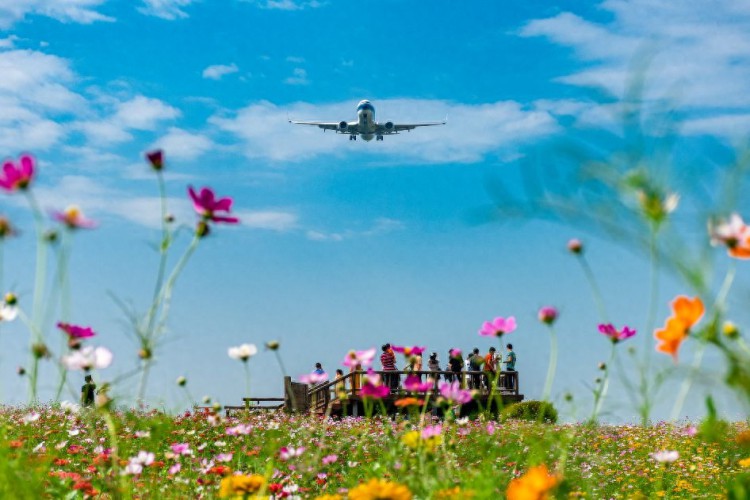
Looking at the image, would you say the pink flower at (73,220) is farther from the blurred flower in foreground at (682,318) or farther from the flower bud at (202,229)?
the blurred flower in foreground at (682,318)

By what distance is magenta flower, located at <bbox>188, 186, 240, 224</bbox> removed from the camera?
2.28 metres

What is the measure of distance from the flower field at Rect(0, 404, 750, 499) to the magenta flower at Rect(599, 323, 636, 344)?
0.34m

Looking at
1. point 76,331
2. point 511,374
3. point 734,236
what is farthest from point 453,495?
point 511,374

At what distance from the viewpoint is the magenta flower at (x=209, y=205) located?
2.28m

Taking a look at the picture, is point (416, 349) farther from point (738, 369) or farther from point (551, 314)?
point (738, 369)

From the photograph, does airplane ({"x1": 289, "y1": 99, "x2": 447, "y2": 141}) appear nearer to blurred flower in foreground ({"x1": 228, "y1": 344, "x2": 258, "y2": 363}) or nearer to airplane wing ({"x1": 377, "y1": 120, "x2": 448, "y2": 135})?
airplane wing ({"x1": 377, "y1": 120, "x2": 448, "y2": 135})

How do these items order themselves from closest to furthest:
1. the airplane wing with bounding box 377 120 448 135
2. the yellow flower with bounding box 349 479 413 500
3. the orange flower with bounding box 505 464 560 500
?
the orange flower with bounding box 505 464 560 500, the yellow flower with bounding box 349 479 413 500, the airplane wing with bounding box 377 120 448 135

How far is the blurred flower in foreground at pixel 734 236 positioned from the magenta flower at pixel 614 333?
0.82 m

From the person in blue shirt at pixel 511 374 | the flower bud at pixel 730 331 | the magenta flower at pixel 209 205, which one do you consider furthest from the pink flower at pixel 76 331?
the person in blue shirt at pixel 511 374

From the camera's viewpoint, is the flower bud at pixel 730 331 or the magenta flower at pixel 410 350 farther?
the magenta flower at pixel 410 350

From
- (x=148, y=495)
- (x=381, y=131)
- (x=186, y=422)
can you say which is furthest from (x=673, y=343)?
(x=381, y=131)

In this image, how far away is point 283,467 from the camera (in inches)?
231

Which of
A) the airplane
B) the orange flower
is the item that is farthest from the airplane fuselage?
the orange flower

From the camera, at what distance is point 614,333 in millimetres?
2629
